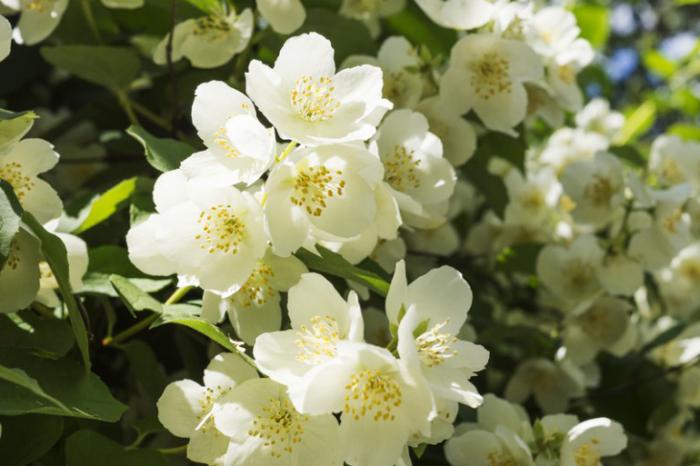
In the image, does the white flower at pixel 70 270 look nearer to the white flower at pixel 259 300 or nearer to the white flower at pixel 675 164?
the white flower at pixel 259 300

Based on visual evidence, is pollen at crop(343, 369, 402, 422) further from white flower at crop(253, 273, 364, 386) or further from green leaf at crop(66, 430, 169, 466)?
green leaf at crop(66, 430, 169, 466)

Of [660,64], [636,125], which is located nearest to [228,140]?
[636,125]

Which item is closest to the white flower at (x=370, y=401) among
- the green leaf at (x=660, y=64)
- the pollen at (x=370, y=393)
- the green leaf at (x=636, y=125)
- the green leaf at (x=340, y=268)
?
the pollen at (x=370, y=393)

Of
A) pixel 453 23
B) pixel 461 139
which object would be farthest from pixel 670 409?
pixel 453 23

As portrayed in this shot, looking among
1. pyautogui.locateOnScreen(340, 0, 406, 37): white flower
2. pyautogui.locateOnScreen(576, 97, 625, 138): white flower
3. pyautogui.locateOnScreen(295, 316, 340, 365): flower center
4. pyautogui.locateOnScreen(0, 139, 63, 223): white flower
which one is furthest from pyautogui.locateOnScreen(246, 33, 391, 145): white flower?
pyautogui.locateOnScreen(576, 97, 625, 138): white flower

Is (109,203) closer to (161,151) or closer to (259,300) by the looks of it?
(161,151)
